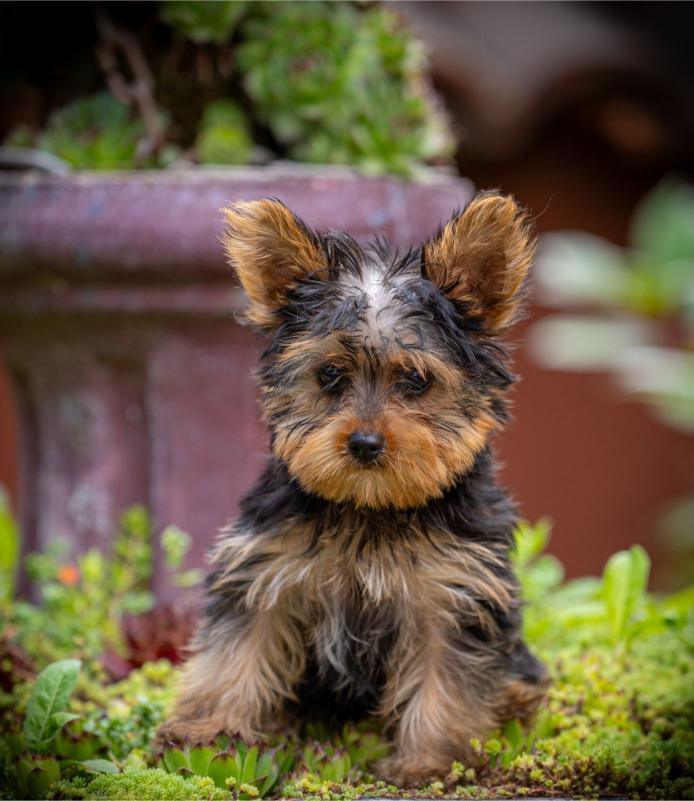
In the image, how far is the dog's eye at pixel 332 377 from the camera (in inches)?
130

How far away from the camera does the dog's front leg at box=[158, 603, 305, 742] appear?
3.52 meters

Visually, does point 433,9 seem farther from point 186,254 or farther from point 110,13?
point 186,254

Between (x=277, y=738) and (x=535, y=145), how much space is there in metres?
6.29

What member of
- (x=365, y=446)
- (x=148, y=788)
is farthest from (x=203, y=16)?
(x=148, y=788)

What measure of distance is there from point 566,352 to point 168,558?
2.25 m

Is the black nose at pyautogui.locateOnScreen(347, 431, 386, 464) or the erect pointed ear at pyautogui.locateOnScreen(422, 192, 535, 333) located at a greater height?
the erect pointed ear at pyautogui.locateOnScreen(422, 192, 535, 333)

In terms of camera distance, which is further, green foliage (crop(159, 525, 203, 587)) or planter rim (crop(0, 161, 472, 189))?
planter rim (crop(0, 161, 472, 189))

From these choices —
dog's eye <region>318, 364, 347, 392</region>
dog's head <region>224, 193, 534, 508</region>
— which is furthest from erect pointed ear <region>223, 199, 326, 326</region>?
dog's eye <region>318, 364, 347, 392</region>

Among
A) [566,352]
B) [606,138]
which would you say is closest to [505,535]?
[566,352]

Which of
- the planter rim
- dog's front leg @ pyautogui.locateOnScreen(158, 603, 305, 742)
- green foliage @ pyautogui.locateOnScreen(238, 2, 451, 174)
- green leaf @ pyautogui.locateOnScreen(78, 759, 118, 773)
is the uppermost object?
green foliage @ pyautogui.locateOnScreen(238, 2, 451, 174)

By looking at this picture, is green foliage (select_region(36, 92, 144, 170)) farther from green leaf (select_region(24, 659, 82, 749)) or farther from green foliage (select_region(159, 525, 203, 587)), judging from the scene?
green leaf (select_region(24, 659, 82, 749))

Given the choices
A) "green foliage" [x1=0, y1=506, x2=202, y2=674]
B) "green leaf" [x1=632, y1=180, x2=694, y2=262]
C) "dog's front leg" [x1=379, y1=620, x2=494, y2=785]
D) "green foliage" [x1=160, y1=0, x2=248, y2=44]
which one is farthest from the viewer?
"green leaf" [x1=632, y1=180, x2=694, y2=262]

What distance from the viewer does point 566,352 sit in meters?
5.88

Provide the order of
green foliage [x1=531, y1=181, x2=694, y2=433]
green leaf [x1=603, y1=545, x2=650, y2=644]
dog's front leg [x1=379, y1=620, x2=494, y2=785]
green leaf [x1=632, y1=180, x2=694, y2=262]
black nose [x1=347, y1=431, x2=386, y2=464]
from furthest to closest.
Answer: green leaf [x1=632, y1=180, x2=694, y2=262] < green foliage [x1=531, y1=181, x2=694, y2=433] < green leaf [x1=603, y1=545, x2=650, y2=644] < dog's front leg [x1=379, y1=620, x2=494, y2=785] < black nose [x1=347, y1=431, x2=386, y2=464]
